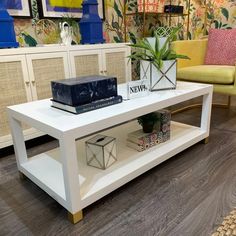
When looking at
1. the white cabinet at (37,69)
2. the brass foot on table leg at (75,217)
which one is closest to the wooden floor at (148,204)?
the brass foot on table leg at (75,217)

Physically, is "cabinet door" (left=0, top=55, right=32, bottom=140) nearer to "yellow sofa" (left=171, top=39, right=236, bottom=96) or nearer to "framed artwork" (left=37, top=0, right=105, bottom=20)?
"framed artwork" (left=37, top=0, right=105, bottom=20)

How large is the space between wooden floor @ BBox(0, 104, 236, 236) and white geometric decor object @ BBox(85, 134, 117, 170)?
6.2 inches

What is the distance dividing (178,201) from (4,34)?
148 centimetres

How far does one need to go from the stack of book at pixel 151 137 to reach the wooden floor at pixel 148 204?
5.9 inches

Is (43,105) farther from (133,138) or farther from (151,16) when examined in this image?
(151,16)

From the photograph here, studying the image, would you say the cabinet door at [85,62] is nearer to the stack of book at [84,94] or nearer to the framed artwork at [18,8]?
the framed artwork at [18,8]

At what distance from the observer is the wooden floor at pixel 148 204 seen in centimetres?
97

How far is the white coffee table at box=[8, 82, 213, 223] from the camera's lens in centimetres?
92

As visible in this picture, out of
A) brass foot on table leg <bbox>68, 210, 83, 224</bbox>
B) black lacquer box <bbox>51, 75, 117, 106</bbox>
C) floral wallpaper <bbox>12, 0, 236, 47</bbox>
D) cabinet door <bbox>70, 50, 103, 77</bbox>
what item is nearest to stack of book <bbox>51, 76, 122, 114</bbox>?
black lacquer box <bbox>51, 75, 117, 106</bbox>

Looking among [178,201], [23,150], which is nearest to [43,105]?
[23,150]

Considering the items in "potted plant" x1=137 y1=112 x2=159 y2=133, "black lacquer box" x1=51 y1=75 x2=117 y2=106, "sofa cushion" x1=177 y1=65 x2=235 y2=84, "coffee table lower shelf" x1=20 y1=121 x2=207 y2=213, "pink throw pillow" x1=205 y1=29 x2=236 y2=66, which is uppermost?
"pink throw pillow" x1=205 y1=29 x2=236 y2=66

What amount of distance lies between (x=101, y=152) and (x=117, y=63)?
1.22 metres

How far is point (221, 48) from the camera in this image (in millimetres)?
2359

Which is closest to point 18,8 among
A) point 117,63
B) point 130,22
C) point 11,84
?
point 11,84
